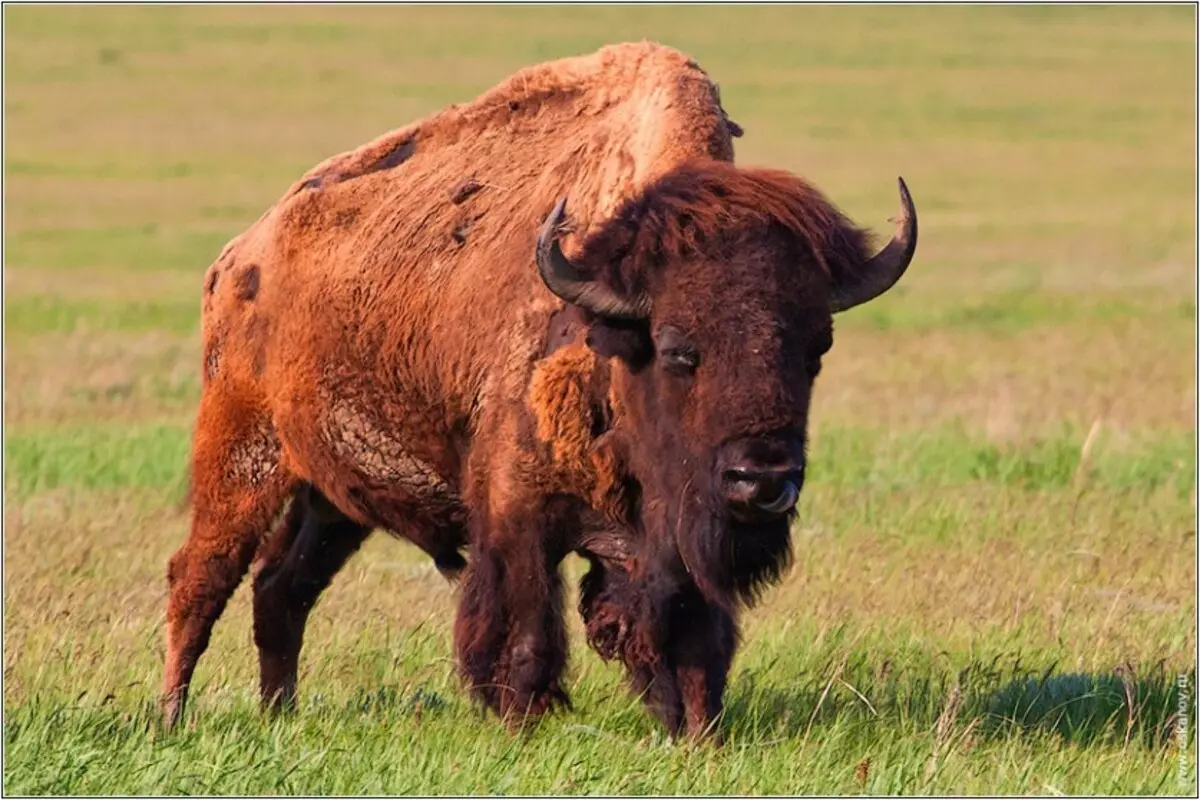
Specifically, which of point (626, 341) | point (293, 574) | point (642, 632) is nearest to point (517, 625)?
point (642, 632)

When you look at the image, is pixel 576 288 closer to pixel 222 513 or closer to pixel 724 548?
pixel 724 548

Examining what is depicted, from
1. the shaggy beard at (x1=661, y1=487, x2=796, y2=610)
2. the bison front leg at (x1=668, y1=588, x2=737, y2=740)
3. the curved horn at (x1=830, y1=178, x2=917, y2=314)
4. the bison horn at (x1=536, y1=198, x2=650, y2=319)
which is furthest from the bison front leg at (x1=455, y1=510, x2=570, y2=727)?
the curved horn at (x1=830, y1=178, x2=917, y2=314)

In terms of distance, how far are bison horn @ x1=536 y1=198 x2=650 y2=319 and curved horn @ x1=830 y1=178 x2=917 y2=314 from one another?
1.93 feet

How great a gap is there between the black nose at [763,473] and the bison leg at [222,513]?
251 centimetres

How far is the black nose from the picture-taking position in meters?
5.86

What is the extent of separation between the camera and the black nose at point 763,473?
5.86 m

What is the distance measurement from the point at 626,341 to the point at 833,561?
12.6ft

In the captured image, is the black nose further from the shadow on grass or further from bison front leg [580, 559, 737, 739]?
the shadow on grass

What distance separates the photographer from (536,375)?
22.0 ft

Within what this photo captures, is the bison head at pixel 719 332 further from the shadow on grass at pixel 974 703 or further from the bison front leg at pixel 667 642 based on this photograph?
the shadow on grass at pixel 974 703

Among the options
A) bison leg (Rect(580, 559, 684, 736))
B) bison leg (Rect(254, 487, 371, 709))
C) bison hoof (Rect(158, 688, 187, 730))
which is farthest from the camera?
bison leg (Rect(254, 487, 371, 709))

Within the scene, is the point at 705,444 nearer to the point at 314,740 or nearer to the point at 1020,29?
the point at 314,740

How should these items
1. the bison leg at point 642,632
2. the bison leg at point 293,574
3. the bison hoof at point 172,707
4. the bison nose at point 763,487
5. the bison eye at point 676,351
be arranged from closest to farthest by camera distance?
the bison nose at point 763,487
the bison eye at point 676,351
the bison leg at point 642,632
the bison hoof at point 172,707
the bison leg at point 293,574

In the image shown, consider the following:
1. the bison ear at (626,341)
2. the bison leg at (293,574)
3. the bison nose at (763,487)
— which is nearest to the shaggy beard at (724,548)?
the bison nose at (763,487)
